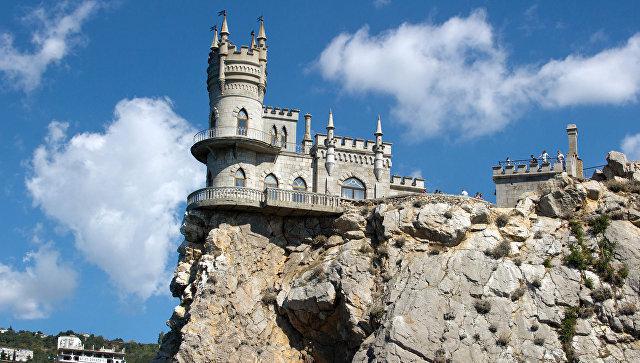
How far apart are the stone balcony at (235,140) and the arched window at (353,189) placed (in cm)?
539

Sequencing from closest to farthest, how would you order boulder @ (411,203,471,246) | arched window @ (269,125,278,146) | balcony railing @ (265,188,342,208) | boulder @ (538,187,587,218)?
boulder @ (411,203,471,246) < boulder @ (538,187,587,218) < balcony railing @ (265,188,342,208) < arched window @ (269,125,278,146)

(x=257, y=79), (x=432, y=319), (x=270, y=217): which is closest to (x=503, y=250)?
(x=432, y=319)

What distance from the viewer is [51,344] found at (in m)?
174

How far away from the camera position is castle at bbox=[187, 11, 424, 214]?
2254 inches

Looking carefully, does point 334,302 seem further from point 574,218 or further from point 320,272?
point 574,218

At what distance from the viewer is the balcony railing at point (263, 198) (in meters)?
56.3

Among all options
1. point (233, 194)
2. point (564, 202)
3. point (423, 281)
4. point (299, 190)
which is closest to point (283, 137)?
point (299, 190)

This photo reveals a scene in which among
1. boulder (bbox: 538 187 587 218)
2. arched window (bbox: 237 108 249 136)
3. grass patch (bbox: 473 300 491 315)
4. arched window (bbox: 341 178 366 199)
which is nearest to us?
grass patch (bbox: 473 300 491 315)

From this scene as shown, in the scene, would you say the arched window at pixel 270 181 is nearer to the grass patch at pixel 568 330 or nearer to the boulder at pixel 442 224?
the boulder at pixel 442 224

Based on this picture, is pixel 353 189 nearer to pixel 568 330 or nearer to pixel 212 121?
pixel 212 121

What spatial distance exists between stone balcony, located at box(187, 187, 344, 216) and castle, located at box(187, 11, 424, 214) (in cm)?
7

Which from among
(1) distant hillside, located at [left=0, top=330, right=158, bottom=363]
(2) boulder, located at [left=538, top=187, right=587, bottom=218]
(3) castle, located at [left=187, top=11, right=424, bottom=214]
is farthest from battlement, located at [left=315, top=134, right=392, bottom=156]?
(1) distant hillside, located at [left=0, top=330, right=158, bottom=363]

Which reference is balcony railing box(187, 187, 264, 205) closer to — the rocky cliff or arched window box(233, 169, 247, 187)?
the rocky cliff

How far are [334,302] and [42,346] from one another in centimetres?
13398
